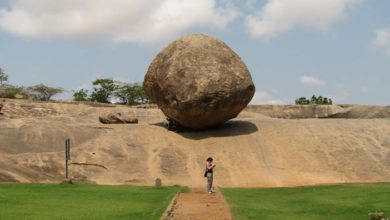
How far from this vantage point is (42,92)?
57312 mm

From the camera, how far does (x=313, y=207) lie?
614 inches

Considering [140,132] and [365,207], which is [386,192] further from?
[140,132]

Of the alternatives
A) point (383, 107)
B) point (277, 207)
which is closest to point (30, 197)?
point (277, 207)

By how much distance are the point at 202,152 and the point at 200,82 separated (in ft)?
10.8

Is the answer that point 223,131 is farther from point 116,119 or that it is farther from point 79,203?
point 79,203

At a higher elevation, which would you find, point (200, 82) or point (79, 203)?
point (200, 82)

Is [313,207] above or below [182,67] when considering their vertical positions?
below

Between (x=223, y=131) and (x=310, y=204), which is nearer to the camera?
(x=310, y=204)

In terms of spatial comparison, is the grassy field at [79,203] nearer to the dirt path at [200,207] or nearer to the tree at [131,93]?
the dirt path at [200,207]

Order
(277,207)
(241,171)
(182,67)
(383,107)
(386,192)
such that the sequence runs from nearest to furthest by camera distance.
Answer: (277,207), (386,192), (241,171), (182,67), (383,107)

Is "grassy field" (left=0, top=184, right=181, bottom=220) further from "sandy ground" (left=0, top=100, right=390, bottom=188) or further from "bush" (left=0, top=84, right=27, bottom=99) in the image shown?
"bush" (left=0, top=84, right=27, bottom=99)

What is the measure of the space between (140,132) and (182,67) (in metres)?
4.00

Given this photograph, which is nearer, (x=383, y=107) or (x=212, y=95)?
(x=212, y=95)

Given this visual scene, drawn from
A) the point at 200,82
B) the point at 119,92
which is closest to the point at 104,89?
the point at 119,92
